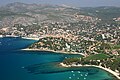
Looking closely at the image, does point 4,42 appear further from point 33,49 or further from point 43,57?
point 43,57

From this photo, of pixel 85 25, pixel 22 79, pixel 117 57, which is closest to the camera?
pixel 22 79

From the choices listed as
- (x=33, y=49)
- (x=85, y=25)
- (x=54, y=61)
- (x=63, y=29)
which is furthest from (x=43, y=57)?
(x=85, y=25)

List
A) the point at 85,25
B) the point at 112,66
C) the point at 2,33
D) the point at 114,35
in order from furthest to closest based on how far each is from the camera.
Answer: the point at 85,25
the point at 2,33
the point at 114,35
the point at 112,66

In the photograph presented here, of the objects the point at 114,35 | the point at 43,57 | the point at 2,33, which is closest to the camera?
the point at 43,57

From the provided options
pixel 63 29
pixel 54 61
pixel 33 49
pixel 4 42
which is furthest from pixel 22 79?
pixel 63 29

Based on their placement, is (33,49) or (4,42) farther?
(4,42)

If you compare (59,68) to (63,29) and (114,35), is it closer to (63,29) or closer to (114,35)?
(114,35)
